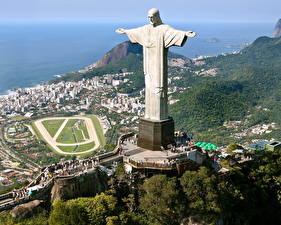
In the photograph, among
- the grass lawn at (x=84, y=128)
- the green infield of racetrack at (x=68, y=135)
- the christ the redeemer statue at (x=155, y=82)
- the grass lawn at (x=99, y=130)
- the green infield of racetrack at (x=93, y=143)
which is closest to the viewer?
the christ the redeemer statue at (x=155, y=82)

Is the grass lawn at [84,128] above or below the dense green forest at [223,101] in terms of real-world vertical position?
below

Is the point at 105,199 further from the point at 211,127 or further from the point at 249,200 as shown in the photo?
Result: the point at 211,127

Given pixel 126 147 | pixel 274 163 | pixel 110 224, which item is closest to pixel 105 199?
pixel 110 224

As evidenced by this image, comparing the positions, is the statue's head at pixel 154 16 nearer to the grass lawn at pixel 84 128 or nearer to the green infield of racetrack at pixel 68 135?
the green infield of racetrack at pixel 68 135

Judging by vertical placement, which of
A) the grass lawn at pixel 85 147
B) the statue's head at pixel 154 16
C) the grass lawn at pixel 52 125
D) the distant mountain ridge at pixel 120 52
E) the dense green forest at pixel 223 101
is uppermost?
the statue's head at pixel 154 16

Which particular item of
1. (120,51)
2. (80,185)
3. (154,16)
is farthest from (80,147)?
(120,51)

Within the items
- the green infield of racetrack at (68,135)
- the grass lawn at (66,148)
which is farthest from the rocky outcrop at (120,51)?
the grass lawn at (66,148)

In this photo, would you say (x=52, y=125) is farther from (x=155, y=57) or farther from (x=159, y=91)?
(x=155, y=57)
